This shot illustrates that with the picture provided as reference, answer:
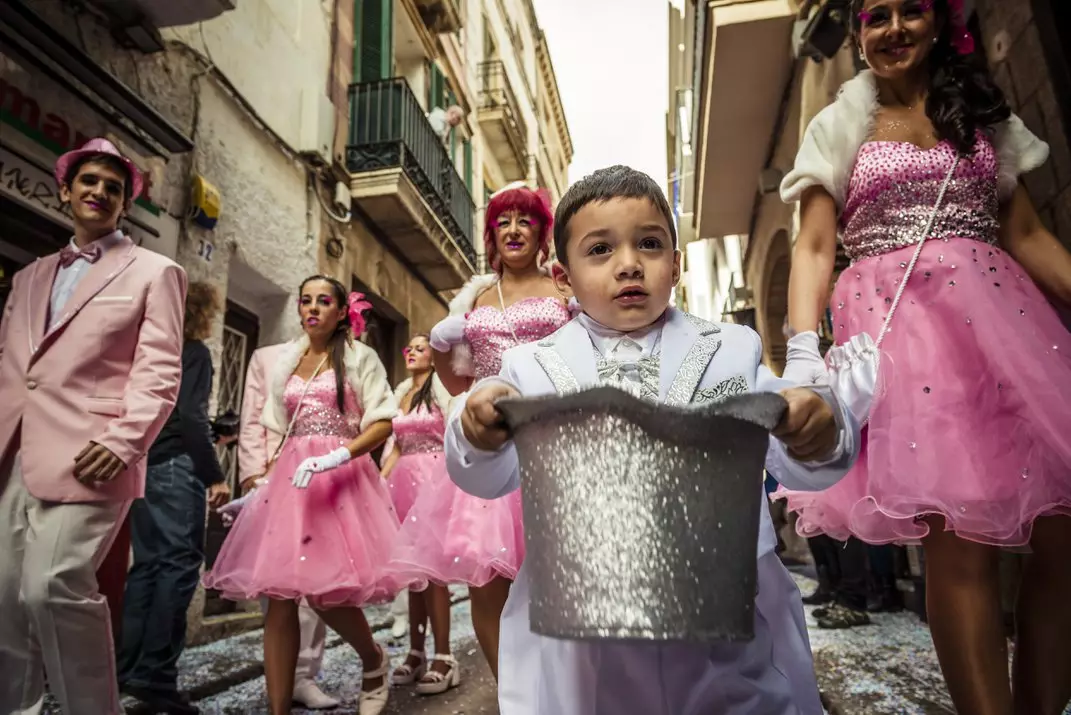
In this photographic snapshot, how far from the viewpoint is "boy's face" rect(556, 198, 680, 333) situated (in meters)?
1.27

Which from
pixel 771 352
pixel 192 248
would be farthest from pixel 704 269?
pixel 192 248

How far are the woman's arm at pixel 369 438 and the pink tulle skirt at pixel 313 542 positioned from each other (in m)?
0.16

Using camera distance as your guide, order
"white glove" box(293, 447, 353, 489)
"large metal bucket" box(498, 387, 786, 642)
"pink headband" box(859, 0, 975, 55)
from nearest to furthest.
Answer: "large metal bucket" box(498, 387, 786, 642)
"pink headband" box(859, 0, 975, 55)
"white glove" box(293, 447, 353, 489)

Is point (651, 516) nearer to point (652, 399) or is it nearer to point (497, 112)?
point (652, 399)

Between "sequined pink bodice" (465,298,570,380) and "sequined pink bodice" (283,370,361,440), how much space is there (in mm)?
845

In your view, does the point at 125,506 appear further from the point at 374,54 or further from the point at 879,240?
the point at 374,54

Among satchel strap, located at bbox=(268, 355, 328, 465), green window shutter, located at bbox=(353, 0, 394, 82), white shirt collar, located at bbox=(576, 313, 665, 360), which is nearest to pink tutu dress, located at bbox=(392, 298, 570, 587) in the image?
satchel strap, located at bbox=(268, 355, 328, 465)

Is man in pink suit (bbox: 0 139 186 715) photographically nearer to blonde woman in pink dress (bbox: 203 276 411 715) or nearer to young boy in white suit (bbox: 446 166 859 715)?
blonde woman in pink dress (bbox: 203 276 411 715)

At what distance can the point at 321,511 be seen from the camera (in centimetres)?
294

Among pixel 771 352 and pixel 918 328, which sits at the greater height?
pixel 771 352

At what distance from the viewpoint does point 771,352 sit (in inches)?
402

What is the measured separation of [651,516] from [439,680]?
9.61 ft

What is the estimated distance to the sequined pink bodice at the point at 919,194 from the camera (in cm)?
188

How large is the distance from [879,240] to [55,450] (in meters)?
2.56
